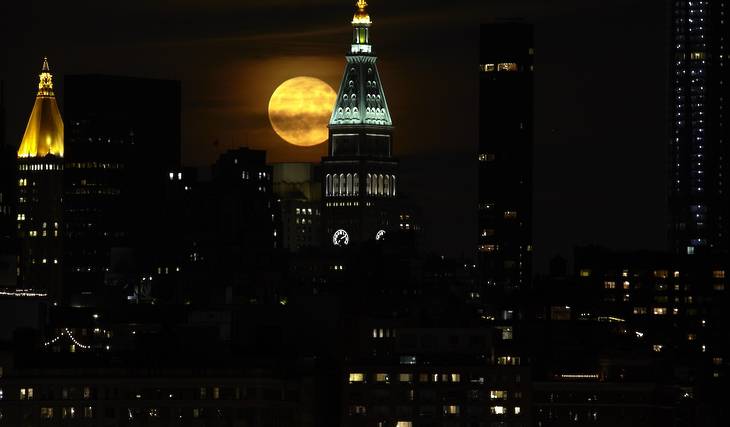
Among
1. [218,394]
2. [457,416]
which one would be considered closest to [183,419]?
[218,394]

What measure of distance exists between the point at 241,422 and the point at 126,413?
6762 mm

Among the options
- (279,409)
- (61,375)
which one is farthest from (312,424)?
(61,375)

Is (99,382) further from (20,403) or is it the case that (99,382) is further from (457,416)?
(457,416)

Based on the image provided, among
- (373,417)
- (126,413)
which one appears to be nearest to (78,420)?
(126,413)

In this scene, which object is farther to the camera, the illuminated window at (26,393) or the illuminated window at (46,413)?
the illuminated window at (26,393)

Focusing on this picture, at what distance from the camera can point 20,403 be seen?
197 meters

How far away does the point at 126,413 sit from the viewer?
7830 inches

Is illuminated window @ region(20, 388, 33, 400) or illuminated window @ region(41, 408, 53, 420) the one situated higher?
illuminated window @ region(20, 388, 33, 400)

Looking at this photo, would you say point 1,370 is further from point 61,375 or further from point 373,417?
point 373,417

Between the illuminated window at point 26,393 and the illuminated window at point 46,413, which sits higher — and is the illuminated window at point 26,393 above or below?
above

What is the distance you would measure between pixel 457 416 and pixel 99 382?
21019 mm

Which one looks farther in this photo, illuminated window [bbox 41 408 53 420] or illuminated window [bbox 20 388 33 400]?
illuminated window [bbox 20 388 33 400]

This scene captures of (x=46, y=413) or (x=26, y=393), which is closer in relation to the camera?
(x=46, y=413)

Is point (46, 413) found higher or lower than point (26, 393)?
lower
